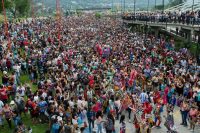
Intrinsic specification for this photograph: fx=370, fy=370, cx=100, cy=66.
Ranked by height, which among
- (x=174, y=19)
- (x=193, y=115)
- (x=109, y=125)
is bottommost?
(x=193, y=115)

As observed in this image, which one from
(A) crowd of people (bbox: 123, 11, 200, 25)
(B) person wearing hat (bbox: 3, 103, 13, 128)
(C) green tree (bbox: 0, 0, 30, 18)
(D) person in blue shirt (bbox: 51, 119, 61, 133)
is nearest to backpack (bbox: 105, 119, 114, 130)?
(D) person in blue shirt (bbox: 51, 119, 61, 133)

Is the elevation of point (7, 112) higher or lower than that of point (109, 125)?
higher

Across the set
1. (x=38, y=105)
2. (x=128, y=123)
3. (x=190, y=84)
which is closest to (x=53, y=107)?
(x=38, y=105)

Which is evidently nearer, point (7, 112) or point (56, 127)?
point (56, 127)

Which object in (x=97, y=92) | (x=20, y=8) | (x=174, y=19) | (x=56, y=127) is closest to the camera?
(x=56, y=127)

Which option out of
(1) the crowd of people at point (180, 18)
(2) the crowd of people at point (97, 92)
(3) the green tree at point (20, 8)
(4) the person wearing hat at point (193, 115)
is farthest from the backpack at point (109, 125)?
(3) the green tree at point (20, 8)

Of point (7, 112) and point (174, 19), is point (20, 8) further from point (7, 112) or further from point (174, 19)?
point (7, 112)

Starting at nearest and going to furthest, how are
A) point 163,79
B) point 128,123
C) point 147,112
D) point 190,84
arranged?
point 147,112
point 128,123
point 190,84
point 163,79

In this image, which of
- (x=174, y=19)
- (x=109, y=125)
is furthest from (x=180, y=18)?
(x=109, y=125)

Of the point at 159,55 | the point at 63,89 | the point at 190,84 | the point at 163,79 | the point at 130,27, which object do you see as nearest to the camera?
the point at 63,89

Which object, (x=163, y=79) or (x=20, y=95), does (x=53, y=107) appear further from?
(x=163, y=79)

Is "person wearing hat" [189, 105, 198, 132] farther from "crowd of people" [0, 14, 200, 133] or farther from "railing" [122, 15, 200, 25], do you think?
"railing" [122, 15, 200, 25]
